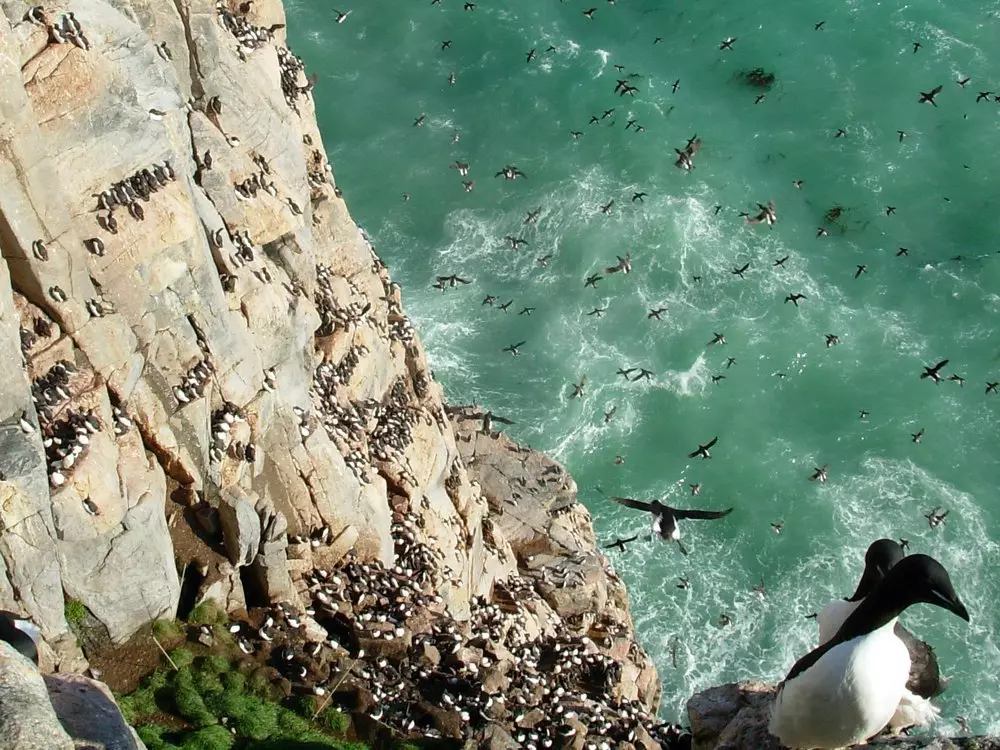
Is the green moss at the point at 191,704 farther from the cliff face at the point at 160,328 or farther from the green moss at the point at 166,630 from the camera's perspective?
the cliff face at the point at 160,328

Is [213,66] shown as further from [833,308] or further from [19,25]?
[833,308]

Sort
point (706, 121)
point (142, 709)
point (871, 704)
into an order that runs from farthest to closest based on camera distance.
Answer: point (706, 121) < point (142, 709) < point (871, 704)

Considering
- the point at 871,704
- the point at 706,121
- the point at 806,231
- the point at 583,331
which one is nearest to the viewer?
the point at 871,704

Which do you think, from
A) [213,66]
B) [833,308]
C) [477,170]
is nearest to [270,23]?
[213,66]

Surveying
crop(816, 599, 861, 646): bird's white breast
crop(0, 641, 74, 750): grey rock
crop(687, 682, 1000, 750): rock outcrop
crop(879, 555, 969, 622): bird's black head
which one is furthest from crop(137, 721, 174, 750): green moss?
crop(879, 555, 969, 622): bird's black head

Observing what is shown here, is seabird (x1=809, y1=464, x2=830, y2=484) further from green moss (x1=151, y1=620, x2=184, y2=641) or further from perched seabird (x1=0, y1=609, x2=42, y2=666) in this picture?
perched seabird (x1=0, y1=609, x2=42, y2=666)

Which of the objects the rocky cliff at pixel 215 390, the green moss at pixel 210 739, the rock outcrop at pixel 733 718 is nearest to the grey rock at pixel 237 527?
the rocky cliff at pixel 215 390
